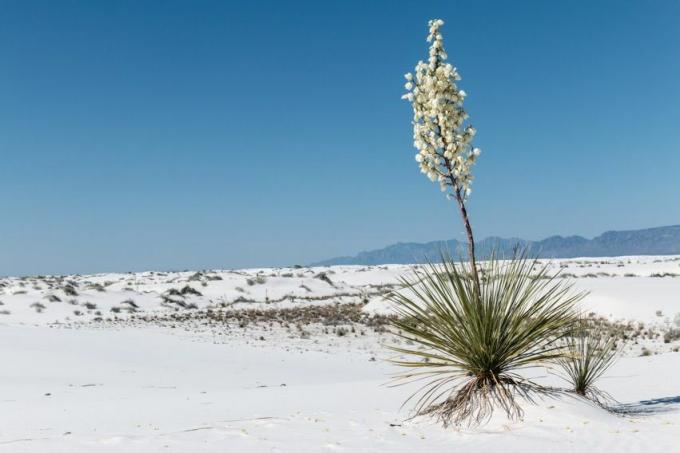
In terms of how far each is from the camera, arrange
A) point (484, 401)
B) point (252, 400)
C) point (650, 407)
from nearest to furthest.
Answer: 1. point (484, 401)
2. point (650, 407)
3. point (252, 400)

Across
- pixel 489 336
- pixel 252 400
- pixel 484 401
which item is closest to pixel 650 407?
pixel 484 401

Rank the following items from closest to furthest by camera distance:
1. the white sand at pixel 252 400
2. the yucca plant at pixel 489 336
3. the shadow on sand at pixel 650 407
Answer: the white sand at pixel 252 400 < the yucca plant at pixel 489 336 < the shadow on sand at pixel 650 407

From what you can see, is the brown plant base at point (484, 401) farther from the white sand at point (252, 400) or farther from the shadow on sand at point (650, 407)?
the shadow on sand at point (650, 407)

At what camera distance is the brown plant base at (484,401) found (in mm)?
6211

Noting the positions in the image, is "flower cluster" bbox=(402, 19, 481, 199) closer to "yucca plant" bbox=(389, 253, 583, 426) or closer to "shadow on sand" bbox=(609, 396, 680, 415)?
"yucca plant" bbox=(389, 253, 583, 426)

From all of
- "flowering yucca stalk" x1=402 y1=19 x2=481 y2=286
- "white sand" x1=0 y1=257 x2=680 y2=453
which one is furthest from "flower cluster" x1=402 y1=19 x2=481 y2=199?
"white sand" x1=0 y1=257 x2=680 y2=453

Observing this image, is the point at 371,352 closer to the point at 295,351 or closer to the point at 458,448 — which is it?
the point at 295,351

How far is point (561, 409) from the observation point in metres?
6.23

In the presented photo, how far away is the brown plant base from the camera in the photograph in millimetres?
6211

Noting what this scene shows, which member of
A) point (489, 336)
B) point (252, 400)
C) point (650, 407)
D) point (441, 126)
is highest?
point (441, 126)

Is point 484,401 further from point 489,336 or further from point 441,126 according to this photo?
point 441,126

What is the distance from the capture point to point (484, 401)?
20.7 ft

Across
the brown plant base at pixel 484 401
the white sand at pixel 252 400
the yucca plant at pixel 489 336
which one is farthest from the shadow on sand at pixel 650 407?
the yucca plant at pixel 489 336

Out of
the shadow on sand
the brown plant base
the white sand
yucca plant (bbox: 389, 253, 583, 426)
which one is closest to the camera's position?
the white sand
